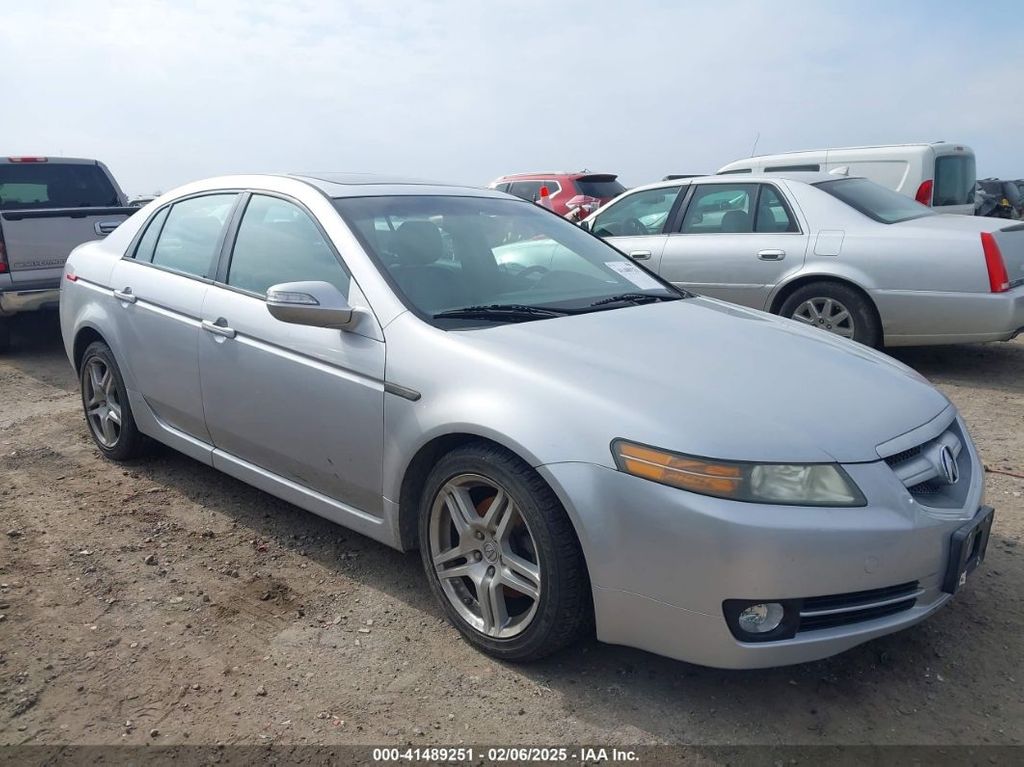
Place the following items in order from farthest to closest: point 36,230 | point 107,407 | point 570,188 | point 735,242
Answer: point 570,188 → point 36,230 → point 735,242 → point 107,407

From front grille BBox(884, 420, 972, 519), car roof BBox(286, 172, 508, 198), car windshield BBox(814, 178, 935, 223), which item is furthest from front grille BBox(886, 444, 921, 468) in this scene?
car windshield BBox(814, 178, 935, 223)

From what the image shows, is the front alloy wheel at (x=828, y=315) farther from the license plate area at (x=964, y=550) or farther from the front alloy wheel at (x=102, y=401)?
the front alloy wheel at (x=102, y=401)

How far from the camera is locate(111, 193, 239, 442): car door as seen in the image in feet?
12.8

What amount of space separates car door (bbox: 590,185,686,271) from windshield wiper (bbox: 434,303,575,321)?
4.32 metres

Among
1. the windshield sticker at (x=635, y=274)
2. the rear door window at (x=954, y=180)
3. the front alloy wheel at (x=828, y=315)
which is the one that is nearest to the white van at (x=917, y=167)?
the rear door window at (x=954, y=180)

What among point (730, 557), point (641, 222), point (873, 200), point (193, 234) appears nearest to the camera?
point (730, 557)

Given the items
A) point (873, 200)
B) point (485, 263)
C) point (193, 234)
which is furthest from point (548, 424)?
point (873, 200)

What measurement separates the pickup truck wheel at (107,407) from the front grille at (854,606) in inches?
138

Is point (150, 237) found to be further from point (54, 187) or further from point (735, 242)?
point (54, 187)

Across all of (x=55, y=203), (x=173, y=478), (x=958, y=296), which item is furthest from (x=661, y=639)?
(x=55, y=203)

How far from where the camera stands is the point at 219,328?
144 inches

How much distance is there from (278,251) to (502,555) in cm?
170

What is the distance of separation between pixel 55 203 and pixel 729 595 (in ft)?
29.0

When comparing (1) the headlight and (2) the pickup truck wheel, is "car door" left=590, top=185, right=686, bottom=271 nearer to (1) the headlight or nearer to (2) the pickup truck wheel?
(2) the pickup truck wheel
